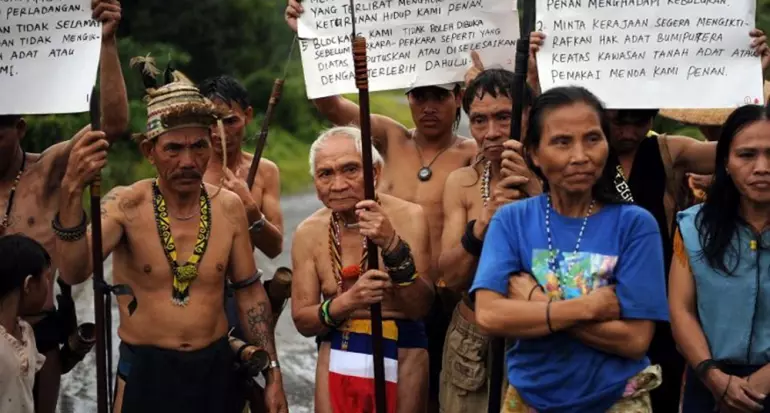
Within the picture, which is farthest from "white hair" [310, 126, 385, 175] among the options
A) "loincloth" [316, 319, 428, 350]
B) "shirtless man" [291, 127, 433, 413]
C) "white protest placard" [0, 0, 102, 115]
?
"white protest placard" [0, 0, 102, 115]

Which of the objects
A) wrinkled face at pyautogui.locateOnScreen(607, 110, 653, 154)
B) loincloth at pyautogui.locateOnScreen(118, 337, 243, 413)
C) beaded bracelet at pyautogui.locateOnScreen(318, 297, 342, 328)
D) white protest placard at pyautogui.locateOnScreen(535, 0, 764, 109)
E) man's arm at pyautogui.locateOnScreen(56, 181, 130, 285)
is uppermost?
white protest placard at pyautogui.locateOnScreen(535, 0, 764, 109)

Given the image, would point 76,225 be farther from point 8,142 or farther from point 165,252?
point 8,142

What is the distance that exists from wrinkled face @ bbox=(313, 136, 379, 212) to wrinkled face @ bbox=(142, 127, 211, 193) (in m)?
0.51

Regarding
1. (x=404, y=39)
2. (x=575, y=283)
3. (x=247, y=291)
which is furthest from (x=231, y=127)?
(x=575, y=283)

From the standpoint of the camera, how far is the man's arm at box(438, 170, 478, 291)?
507cm

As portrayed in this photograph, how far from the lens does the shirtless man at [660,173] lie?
541 centimetres

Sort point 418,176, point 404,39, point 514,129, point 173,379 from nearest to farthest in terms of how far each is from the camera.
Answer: point 514,129 → point 173,379 → point 404,39 → point 418,176

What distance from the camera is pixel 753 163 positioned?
468cm

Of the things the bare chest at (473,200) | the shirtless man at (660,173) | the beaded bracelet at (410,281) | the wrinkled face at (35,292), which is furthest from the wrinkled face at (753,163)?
the wrinkled face at (35,292)

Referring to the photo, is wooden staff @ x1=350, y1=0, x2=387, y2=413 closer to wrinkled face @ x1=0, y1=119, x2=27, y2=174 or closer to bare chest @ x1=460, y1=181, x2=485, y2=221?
bare chest @ x1=460, y1=181, x2=485, y2=221

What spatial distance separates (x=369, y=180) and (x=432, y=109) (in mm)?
1352

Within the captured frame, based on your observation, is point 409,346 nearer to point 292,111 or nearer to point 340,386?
point 340,386

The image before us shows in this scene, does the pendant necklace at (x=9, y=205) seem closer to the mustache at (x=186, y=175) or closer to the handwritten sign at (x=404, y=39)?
the mustache at (x=186, y=175)

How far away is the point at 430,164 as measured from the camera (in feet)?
20.6
